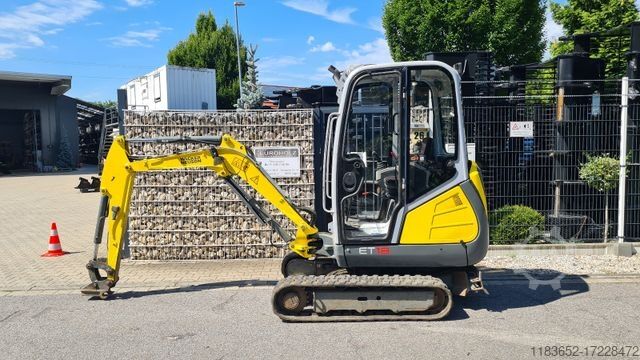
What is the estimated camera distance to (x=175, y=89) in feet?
59.1

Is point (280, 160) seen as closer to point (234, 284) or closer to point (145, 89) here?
point (234, 284)

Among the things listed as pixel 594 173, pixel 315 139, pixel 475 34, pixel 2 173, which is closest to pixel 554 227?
pixel 594 173

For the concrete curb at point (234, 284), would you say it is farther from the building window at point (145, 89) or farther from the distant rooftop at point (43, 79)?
the distant rooftop at point (43, 79)

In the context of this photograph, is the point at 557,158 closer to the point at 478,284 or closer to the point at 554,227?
the point at 554,227

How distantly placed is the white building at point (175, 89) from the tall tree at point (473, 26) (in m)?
7.50

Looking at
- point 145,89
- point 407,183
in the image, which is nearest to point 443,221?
point 407,183

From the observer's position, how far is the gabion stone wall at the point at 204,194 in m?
8.16

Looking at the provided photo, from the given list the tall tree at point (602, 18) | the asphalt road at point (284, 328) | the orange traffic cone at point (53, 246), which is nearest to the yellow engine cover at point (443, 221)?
the asphalt road at point (284, 328)

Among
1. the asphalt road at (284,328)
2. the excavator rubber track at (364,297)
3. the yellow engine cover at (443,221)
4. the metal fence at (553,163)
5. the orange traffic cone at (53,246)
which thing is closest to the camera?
the asphalt road at (284,328)

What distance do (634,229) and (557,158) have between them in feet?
5.45

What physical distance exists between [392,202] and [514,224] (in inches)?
140

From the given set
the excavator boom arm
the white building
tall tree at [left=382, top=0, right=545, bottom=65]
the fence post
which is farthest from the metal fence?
the white building

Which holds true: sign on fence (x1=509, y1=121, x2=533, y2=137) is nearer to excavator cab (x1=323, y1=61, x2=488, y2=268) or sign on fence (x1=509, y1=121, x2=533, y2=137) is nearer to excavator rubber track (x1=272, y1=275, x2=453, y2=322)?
excavator cab (x1=323, y1=61, x2=488, y2=268)

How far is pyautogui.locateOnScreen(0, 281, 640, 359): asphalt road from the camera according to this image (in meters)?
4.71
